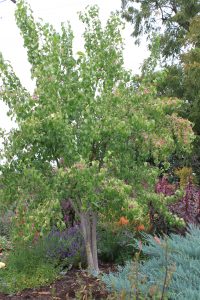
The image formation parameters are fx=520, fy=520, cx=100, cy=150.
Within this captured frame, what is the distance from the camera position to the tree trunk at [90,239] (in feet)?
19.0

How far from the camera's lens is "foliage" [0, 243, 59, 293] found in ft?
18.2

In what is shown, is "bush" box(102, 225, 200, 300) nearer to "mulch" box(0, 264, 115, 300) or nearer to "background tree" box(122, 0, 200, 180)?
"mulch" box(0, 264, 115, 300)

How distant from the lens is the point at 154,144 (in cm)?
576

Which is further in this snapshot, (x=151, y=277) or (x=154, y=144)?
(x=154, y=144)

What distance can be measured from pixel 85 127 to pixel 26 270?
1.74 meters

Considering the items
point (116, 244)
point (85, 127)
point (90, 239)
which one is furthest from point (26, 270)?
point (85, 127)

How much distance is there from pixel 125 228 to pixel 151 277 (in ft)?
8.55

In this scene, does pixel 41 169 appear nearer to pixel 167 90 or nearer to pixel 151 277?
pixel 151 277

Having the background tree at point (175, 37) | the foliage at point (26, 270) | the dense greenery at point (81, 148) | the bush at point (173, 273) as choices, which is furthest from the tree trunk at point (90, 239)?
the background tree at point (175, 37)

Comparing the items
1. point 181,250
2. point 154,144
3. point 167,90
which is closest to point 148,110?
point 154,144

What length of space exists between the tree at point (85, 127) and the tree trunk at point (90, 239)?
0.01 metres

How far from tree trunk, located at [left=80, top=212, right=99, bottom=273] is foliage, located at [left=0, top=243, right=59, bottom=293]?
1.29 ft

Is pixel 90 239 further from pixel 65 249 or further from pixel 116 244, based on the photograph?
pixel 116 244

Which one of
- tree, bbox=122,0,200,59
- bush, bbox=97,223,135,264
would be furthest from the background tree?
bush, bbox=97,223,135,264
